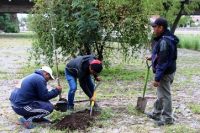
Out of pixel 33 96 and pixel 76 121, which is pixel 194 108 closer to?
pixel 76 121

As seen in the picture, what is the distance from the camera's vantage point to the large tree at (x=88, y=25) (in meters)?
12.9

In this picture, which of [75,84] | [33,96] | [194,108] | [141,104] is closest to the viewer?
[33,96]

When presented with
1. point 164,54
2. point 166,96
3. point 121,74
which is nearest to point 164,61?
point 164,54

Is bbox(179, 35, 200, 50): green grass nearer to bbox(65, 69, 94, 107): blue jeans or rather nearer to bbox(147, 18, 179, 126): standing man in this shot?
bbox(65, 69, 94, 107): blue jeans

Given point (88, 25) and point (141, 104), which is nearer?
point (141, 104)

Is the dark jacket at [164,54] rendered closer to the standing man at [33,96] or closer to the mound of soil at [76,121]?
the mound of soil at [76,121]

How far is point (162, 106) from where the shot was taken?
7.82 m

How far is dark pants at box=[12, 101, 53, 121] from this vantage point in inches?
289

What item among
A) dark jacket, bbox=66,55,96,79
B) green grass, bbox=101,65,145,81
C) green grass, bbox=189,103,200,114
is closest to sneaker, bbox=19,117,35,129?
dark jacket, bbox=66,55,96,79

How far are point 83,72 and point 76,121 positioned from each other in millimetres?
955

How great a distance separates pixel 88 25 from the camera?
1276cm

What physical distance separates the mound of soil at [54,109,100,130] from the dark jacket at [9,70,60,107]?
Answer: 49cm

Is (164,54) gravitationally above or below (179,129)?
above

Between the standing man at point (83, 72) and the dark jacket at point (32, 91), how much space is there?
727mm
